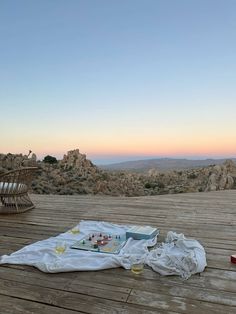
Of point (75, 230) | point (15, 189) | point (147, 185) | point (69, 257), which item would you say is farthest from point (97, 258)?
point (147, 185)

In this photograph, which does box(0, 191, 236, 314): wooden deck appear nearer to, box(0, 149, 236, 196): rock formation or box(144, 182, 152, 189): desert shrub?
box(0, 149, 236, 196): rock formation

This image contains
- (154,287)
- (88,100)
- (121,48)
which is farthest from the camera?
(88,100)

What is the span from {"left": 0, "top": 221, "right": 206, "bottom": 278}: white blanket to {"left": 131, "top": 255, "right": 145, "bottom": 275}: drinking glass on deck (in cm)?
3

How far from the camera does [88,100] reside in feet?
36.9

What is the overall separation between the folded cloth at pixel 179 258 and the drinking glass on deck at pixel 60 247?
77 cm

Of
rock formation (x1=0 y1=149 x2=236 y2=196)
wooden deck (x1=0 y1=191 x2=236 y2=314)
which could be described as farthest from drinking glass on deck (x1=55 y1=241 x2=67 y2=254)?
rock formation (x1=0 y1=149 x2=236 y2=196)

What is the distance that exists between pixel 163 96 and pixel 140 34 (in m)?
2.78

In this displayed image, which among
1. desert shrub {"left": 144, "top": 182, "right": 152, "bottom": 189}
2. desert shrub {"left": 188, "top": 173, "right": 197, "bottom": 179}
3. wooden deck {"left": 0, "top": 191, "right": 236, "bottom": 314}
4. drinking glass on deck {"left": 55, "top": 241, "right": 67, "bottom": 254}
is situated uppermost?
desert shrub {"left": 188, "top": 173, "right": 197, "bottom": 179}

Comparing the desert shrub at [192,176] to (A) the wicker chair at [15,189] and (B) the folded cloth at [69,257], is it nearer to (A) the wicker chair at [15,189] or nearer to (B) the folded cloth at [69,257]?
(A) the wicker chair at [15,189]

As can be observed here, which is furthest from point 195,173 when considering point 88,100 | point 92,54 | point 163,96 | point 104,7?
point 104,7

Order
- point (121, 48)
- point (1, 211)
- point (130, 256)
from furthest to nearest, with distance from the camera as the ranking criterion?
point (121, 48)
point (1, 211)
point (130, 256)

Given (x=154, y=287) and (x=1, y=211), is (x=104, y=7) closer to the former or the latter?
(x=1, y=211)

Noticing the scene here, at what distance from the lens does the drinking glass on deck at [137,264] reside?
229 centimetres

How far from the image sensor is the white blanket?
231cm
